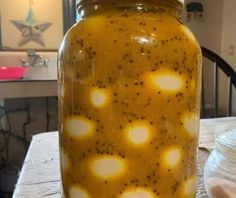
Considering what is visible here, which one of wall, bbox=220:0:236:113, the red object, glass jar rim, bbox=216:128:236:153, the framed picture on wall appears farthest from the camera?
wall, bbox=220:0:236:113

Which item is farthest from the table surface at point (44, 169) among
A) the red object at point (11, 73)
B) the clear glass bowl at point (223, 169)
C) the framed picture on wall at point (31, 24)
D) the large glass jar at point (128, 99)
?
the framed picture on wall at point (31, 24)

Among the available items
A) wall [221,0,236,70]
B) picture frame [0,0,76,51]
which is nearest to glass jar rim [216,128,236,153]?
picture frame [0,0,76,51]

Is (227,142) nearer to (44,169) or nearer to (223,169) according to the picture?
(223,169)

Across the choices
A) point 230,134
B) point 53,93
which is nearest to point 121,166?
point 230,134

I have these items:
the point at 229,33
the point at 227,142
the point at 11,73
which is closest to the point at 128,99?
the point at 227,142

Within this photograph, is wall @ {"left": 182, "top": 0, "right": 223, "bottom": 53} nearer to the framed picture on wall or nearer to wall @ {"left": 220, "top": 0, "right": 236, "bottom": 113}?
wall @ {"left": 220, "top": 0, "right": 236, "bottom": 113}

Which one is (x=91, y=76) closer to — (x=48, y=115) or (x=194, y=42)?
(x=194, y=42)

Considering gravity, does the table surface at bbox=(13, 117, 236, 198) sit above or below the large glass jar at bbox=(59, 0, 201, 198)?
below
